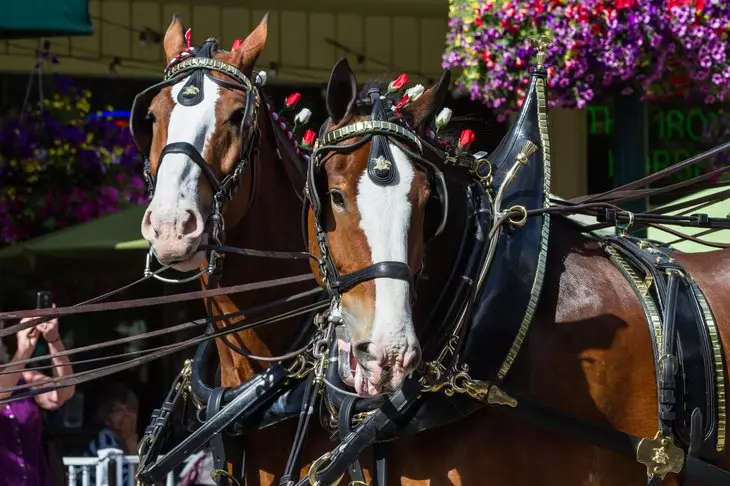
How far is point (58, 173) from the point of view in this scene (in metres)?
7.97

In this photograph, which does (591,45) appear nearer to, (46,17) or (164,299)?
(46,17)

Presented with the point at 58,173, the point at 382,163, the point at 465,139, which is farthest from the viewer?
the point at 58,173

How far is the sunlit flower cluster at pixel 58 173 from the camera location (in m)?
7.86

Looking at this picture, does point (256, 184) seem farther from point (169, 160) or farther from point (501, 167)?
point (501, 167)

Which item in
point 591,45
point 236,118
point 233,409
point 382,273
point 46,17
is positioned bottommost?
Result: point 233,409

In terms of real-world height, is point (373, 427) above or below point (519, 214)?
below

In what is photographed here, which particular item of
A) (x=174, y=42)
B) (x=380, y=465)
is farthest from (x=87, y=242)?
(x=380, y=465)

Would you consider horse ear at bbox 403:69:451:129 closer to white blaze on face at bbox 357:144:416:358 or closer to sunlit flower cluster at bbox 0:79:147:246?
white blaze on face at bbox 357:144:416:358

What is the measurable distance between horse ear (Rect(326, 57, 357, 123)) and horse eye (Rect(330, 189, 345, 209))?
26cm

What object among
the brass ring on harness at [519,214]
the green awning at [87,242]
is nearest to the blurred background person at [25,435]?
the green awning at [87,242]

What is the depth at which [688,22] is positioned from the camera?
236 inches

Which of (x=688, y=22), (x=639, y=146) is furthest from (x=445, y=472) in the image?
(x=639, y=146)

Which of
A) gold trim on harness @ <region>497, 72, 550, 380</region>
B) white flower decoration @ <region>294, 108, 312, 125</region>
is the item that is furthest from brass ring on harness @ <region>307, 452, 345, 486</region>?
white flower decoration @ <region>294, 108, 312, 125</region>

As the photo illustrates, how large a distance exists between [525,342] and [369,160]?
2.38 ft
